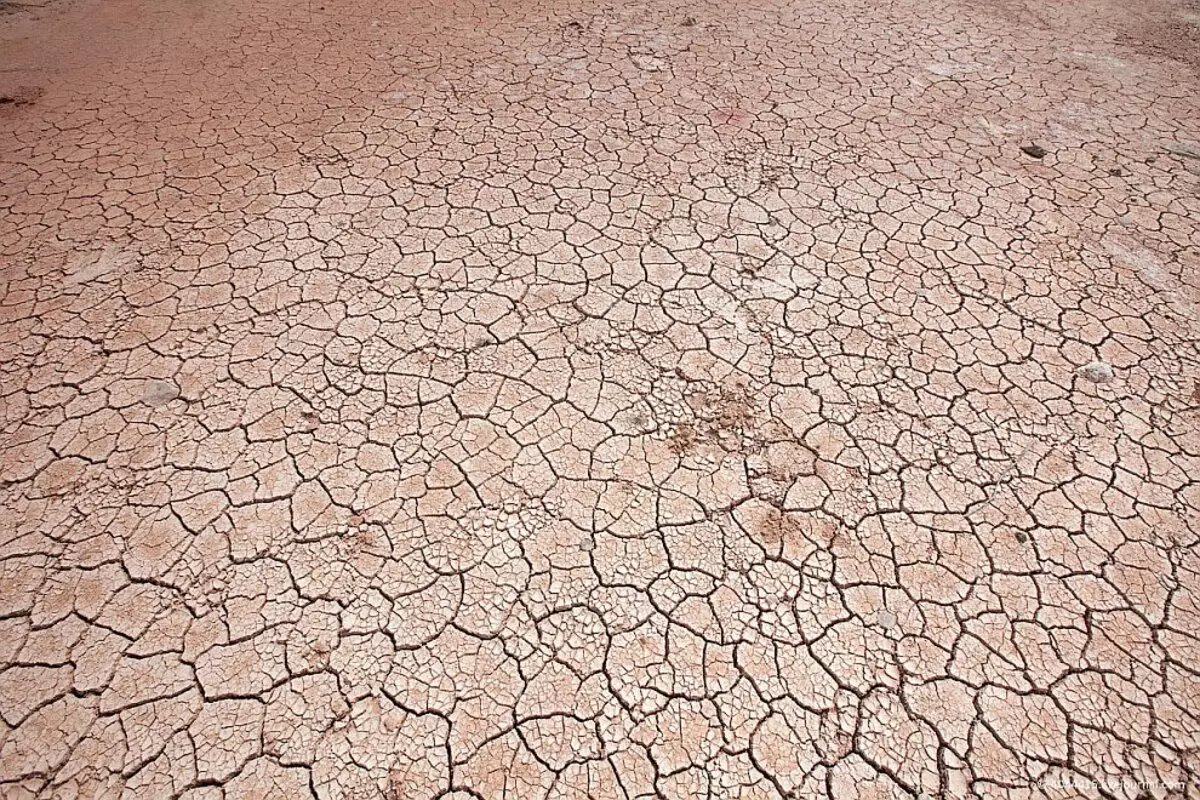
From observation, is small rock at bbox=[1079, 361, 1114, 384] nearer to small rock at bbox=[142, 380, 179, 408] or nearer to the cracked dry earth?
the cracked dry earth

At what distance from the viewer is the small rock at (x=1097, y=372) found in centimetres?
253

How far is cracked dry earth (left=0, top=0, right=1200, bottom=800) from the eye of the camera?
1706mm

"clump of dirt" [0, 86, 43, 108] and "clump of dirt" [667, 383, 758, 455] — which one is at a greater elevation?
"clump of dirt" [0, 86, 43, 108]

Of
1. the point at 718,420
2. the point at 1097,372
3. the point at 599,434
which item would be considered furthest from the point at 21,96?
the point at 1097,372

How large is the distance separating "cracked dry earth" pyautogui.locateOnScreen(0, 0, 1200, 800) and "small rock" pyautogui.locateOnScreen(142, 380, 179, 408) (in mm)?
20

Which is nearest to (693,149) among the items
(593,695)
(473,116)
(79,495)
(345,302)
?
(473,116)

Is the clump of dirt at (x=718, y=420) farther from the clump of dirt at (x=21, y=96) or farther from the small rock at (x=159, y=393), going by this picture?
the clump of dirt at (x=21, y=96)

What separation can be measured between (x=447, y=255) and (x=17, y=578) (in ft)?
6.31

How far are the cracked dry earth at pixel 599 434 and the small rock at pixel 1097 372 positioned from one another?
2 cm

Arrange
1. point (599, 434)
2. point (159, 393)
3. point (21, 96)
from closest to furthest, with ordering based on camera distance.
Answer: point (599, 434) < point (159, 393) < point (21, 96)

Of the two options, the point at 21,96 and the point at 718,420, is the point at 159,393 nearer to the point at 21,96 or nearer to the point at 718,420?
the point at 718,420

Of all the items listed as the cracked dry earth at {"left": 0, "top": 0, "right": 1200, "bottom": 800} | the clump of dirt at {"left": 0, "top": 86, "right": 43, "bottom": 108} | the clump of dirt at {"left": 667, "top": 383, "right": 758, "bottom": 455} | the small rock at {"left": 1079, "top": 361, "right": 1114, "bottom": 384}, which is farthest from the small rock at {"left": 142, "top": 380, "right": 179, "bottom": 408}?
the small rock at {"left": 1079, "top": 361, "right": 1114, "bottom": 384}

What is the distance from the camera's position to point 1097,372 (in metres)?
2.55

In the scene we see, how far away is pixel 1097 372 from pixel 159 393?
11.9ft
